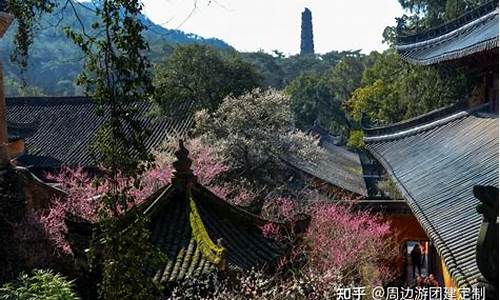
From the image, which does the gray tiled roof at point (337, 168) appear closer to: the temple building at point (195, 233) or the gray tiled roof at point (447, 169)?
the gray tiled roof at point (447, 169)

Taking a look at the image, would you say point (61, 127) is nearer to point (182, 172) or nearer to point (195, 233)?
point (182, 172)

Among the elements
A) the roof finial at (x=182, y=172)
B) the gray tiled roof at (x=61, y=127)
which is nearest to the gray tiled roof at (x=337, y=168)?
the gray tiled roof at (x=61, y=127)

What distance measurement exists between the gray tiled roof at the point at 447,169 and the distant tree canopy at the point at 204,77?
23.3ft

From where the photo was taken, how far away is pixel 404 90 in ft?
79.0

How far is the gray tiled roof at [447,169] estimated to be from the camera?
5879 millimetres

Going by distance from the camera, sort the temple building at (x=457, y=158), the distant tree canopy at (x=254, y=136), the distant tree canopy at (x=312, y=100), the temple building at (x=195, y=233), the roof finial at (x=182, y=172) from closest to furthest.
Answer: the temple building at (x=457, y=158) → the temple building at (x=195, y=233) → the roof finial at (x=182, y=172) → the distant tree canopy at (x=254, y=136) → the distant tree canopy at (x=312, y=100)

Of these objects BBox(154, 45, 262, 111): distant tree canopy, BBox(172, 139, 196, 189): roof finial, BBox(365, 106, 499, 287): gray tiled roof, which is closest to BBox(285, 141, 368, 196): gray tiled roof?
BBox(154, 45, 262, 111): distant tree canopy

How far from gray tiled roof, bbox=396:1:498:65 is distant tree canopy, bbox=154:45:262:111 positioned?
693 cm

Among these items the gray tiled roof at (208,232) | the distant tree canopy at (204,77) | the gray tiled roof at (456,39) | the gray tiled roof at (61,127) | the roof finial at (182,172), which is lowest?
the gray tiled roof at (61,127)

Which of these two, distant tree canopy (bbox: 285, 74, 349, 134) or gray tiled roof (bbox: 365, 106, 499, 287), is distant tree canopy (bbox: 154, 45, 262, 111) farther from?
distant tree canopy (bbox: 285, 74, 349, 134)

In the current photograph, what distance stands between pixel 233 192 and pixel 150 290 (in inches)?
516

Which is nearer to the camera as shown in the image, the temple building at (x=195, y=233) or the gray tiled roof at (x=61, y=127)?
the temple building at (x=195, y=233)

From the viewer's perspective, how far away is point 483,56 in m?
10.3

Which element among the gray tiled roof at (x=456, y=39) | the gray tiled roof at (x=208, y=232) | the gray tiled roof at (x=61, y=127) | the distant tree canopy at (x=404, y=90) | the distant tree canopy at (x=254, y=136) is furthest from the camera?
the gray tiled roof at (x=61, y=127)
